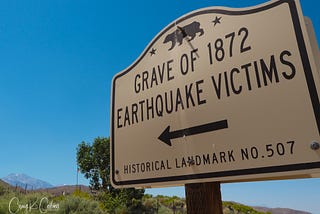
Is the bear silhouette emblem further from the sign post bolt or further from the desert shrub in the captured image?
the desert shrub

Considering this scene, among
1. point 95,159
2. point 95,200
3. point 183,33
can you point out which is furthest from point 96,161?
point 183,33

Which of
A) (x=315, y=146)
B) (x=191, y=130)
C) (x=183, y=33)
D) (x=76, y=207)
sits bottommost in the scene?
(x=76, y=207)

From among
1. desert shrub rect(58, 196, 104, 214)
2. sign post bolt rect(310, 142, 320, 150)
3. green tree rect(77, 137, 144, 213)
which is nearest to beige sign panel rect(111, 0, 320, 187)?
sign post bolt rect(310, 142, 320, 150)

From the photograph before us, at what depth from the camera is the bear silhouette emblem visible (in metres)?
1.05

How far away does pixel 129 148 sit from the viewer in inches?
45.8

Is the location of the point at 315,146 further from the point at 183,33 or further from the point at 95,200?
the point at 95,200

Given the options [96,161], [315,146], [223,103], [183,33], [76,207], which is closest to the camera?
[315,146]

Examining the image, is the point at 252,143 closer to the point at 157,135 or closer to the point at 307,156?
the point at 307,156

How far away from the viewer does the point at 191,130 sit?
932mm

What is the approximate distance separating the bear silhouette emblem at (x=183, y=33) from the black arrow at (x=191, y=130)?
436mm

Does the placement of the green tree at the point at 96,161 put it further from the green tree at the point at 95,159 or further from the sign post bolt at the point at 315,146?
the sign post bolt at the point at 315,146

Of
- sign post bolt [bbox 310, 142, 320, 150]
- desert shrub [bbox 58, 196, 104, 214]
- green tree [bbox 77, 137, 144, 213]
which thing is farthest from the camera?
green tree [bbox 77, 137, 144, 213]

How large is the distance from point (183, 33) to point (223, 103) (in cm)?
43

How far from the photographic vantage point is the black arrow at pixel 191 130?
0.85 metres
